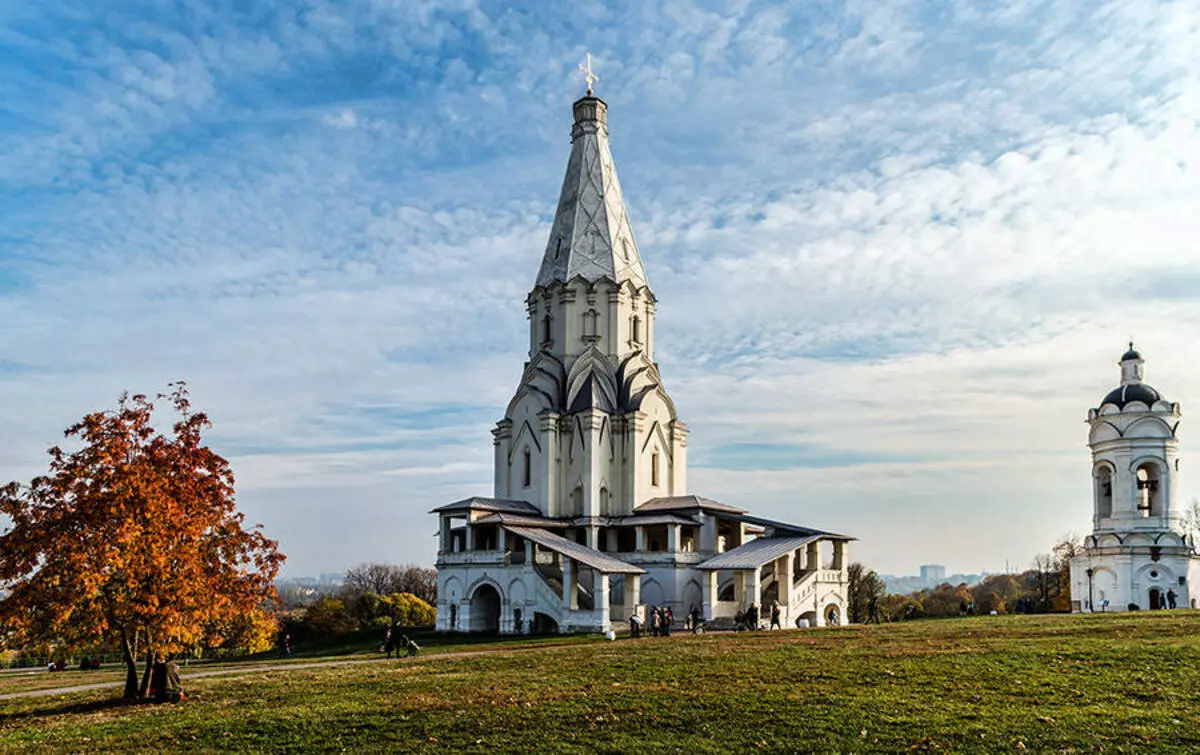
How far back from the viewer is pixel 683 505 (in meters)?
50.8

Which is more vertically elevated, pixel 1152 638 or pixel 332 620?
pixel 1152 638

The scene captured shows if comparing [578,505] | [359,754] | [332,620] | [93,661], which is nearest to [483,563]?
[578,505]

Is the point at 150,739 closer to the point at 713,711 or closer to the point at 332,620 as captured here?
the point at 713,711

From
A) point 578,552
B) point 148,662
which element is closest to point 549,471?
point 578,552

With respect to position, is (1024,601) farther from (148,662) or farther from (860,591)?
(148,662)

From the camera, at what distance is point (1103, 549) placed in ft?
170

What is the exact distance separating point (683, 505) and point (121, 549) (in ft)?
111

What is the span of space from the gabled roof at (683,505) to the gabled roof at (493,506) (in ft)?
17.8

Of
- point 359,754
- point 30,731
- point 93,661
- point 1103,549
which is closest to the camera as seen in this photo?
point 359,754

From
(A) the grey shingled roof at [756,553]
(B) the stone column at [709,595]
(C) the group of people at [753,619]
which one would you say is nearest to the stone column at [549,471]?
(A) the grey shingled roof at [756,553]

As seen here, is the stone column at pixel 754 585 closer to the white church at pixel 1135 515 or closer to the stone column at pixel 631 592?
the stone column at pixel 631 592

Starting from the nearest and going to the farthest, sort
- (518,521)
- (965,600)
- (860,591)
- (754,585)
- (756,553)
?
(754,585)
(756,553)
(518,521)
(860,591)
(965,600)

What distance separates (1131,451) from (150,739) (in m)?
49.2

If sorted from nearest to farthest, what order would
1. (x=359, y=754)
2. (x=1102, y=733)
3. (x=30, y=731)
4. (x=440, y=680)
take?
(x=1102, y=733) → (x=359, y=754) → (x=30, y=731) → (x=440, y=680)
